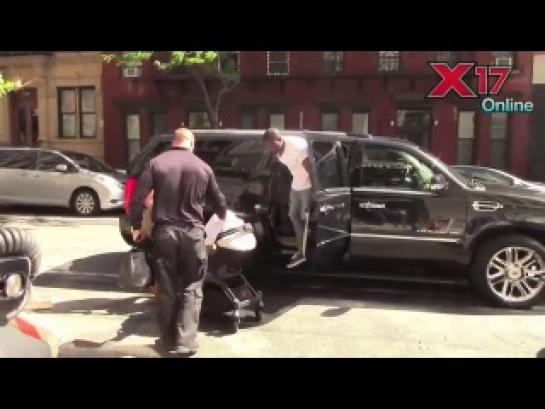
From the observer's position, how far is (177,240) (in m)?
4.95

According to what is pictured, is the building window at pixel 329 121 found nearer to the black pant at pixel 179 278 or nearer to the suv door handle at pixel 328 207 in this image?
the suv door handle at pixel 328 207

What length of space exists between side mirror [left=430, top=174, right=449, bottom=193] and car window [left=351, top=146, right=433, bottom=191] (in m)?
0.17

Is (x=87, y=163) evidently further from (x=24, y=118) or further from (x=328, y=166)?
(x=24, y=118)

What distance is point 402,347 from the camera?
5.30 meters

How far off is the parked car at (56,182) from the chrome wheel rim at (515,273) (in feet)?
31.3

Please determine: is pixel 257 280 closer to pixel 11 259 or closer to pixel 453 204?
pixel 453 204

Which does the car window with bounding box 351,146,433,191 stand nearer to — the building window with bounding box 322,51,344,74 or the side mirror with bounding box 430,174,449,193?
the side mirror with bounding box 430,174,449,193

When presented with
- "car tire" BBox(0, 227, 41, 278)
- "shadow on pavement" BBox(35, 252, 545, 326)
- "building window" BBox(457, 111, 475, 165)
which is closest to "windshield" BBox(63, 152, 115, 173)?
"shadow on pavement" BBox(35, 252, 545, 326)

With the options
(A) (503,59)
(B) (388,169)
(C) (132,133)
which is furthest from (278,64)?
(B) (388,169)

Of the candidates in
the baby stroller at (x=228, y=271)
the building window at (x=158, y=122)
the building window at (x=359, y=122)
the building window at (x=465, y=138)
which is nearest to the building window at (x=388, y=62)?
the building window at (x=359, y=122)

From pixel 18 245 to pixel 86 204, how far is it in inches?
442
